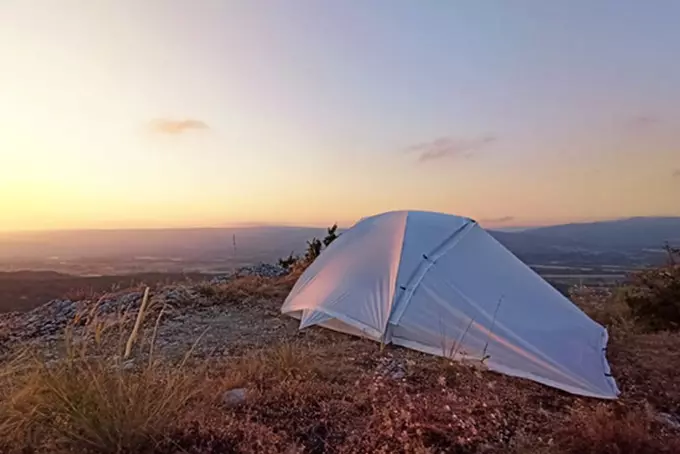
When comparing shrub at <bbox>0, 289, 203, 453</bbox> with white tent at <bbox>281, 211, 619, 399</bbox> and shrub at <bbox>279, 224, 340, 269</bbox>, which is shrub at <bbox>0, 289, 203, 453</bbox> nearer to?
white tent at <bbox>281, 211, 619, 399</bbox>

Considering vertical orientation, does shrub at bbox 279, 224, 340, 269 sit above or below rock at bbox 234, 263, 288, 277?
above

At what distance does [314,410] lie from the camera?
3109mm

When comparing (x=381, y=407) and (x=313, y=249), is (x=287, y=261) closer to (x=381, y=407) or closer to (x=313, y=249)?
(x=313, y=249)

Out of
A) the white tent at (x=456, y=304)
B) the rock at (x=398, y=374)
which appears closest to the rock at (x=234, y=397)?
the rock at (x=398, y=374)

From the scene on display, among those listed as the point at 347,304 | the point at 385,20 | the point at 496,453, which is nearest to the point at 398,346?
the point at 347,304

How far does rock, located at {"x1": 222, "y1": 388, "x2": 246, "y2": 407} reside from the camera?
3150 millimetres

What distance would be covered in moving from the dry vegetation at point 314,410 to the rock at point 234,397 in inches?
0.7

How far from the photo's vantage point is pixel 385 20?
24.3 feet

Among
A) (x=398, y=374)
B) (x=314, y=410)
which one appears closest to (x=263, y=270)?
(x=398, y=374)

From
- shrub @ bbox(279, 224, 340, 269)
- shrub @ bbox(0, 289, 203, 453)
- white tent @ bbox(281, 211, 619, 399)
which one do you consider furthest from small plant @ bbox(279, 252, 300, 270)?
shrub @ bbox(0, 289, 203, 453)

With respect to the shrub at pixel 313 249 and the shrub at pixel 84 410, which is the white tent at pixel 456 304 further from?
the shrub at pixel 313 249

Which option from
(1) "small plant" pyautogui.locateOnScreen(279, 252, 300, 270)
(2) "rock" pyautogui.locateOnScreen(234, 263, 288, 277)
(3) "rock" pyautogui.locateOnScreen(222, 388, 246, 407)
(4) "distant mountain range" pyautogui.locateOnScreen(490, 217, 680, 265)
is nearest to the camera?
(3) "rock" pyautogui.locateOnScreen(222, 388, 246, 407)

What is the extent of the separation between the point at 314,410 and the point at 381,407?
395 millimetres

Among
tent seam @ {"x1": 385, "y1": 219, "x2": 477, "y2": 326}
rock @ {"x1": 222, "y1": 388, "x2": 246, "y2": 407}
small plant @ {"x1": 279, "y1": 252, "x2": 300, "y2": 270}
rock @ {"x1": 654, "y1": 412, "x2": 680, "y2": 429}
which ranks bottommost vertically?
rock @ {"x1": 654, "y1": 412, "x2": 680, "y2": 429}
